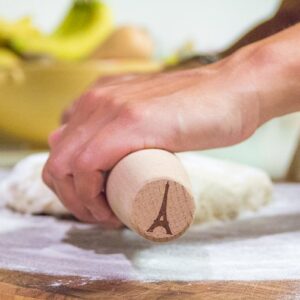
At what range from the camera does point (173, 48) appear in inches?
119

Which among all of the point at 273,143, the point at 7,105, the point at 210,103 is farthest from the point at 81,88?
the point at 210,103

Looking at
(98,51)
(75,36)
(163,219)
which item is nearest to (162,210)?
(163,219)

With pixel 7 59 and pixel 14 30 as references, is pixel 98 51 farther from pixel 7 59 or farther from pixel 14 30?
pixel 14 30

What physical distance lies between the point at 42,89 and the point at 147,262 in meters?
1.57

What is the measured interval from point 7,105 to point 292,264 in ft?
5.51

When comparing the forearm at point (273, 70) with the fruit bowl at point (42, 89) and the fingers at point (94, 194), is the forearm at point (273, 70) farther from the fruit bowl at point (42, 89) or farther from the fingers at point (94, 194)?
the fruit bowl at point (42, 89)

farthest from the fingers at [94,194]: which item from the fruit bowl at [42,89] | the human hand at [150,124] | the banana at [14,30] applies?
the banana at [14,30]

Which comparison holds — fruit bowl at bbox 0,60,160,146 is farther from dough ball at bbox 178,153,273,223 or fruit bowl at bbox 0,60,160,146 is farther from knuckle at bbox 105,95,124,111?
knuckle at bbox 105,95,124,111

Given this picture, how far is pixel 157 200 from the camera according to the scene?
42 cm

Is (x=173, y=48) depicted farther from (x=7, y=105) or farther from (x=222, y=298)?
(x=222, y=298)

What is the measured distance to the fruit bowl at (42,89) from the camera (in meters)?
1.96

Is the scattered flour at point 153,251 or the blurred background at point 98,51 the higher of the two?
the blurred background at point 98,51

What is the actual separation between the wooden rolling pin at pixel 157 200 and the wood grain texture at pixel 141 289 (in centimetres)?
4

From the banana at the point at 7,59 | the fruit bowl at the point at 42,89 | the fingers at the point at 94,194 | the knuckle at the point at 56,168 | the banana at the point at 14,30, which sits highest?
the banana at the point at 14,30
